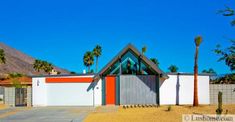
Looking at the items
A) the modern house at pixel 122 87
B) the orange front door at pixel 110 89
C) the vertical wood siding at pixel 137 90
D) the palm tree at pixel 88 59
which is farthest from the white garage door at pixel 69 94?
the palm tree at pixel 88 59

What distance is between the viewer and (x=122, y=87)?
1346 inches

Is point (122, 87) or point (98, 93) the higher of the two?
point (122, 87)

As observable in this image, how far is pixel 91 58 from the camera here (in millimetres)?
82375

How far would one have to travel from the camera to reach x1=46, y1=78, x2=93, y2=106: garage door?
113 feet

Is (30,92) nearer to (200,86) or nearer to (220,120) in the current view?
(200,86)

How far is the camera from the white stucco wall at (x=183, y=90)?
34.3 metres

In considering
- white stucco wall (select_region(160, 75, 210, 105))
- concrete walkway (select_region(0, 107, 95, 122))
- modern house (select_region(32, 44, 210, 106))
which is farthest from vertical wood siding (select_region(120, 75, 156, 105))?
concrete walkway (select_region(0, 107, 95, 122))

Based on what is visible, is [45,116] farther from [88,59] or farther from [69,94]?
[88,59]

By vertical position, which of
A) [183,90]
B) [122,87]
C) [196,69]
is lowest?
[183,90]

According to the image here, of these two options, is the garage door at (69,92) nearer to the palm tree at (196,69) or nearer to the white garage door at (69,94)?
the white garage door at (69,94)

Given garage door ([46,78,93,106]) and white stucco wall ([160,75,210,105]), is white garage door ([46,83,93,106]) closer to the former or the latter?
garage door ([46,78,93,106])

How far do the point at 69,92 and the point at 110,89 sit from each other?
3493 mm

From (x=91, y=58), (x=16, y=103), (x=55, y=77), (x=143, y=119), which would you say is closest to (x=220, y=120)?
(x=143, y=119)

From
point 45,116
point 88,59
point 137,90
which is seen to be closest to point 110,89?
point 137,90
